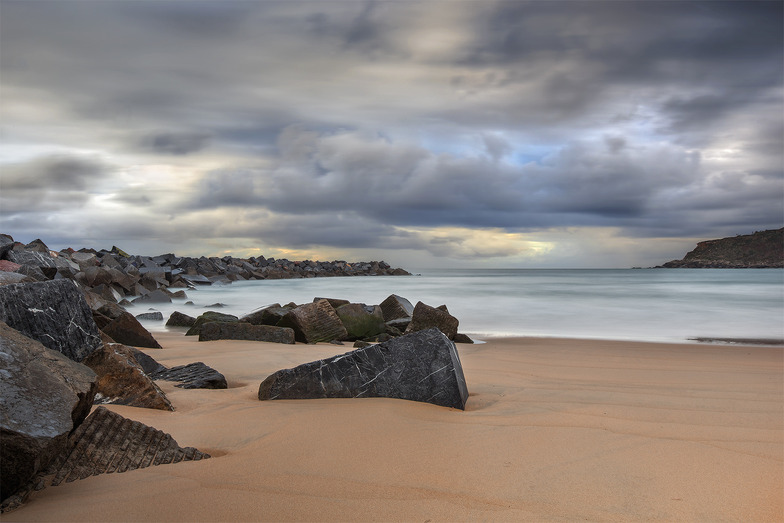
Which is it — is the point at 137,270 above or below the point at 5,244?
below

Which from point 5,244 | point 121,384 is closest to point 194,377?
point 121,384

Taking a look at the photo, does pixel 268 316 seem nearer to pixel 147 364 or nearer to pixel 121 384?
pixel 147 364

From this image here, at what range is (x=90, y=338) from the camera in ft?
9.61

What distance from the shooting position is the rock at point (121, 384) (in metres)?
2.87

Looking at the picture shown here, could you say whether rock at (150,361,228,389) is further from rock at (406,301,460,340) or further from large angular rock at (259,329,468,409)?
rock at (406,301,460,340)

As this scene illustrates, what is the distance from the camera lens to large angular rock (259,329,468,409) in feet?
10.5

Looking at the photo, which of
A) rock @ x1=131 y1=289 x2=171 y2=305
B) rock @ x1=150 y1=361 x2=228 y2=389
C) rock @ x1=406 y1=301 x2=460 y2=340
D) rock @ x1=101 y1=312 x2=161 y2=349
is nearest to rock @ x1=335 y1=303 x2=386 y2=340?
rock @ x1=406 y1=301 x2=460 y2=340

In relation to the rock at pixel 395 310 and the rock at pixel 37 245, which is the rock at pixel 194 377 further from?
the rock at pixel 37 245

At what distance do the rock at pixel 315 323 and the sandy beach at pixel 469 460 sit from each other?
3.16 metres

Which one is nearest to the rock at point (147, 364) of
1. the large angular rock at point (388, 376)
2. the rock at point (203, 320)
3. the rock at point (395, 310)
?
the large angular rock at point (388, 376)

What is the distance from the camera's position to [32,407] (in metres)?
1.66

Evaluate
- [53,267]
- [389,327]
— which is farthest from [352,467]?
[53,267]

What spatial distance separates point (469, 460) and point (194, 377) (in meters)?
2.37

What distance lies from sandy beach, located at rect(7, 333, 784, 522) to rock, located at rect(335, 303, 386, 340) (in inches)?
155
